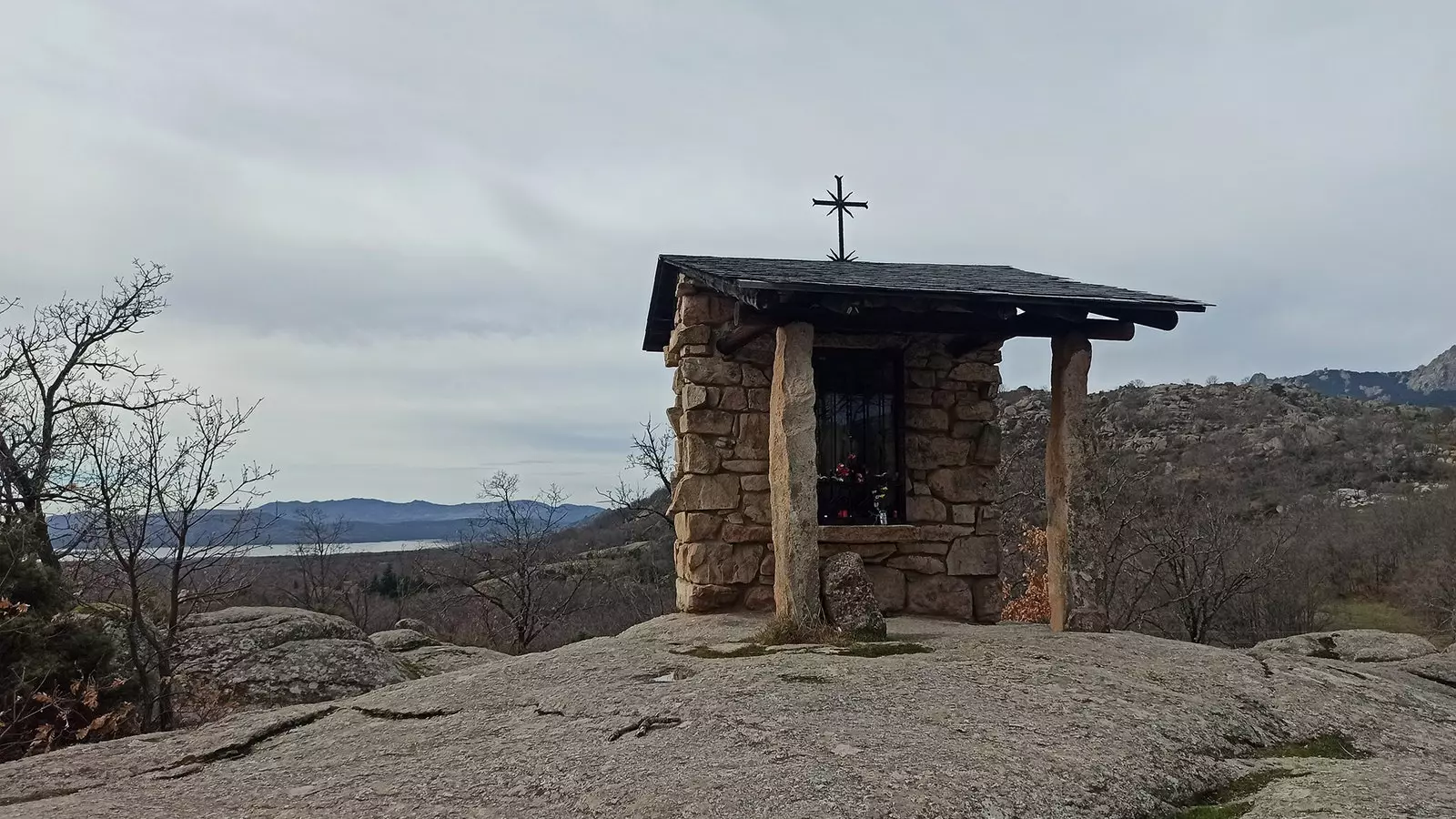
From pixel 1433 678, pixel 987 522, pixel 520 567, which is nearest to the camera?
pixel 1433 678

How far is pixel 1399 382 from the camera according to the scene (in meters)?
69.4

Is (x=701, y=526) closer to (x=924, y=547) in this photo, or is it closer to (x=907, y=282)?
(x=924, y=547)

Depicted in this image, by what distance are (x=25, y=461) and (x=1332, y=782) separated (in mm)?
12819

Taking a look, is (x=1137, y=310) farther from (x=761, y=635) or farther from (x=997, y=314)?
(x=761, y=635)

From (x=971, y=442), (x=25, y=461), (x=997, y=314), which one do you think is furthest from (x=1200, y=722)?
(x=25, y=461)

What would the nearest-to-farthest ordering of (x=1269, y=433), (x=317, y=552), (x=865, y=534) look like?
(x=865, y=534), (x=317, y=552), (x=1269, y=433)

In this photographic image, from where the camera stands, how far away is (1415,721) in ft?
16.2

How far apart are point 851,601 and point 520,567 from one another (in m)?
12.5

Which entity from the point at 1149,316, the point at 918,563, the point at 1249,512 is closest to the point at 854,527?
the point at 918,563

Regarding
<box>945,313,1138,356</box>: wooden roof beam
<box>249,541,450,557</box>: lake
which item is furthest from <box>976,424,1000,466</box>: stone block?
<box>249,541,450,557</box>: lake

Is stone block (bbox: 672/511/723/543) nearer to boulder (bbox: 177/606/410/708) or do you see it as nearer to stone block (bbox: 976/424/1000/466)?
stone block (bbox: 976/424/1000/466)

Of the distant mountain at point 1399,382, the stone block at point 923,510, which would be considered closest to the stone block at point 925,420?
the stone block at point 923,510

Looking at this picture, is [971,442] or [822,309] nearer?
[822,309]

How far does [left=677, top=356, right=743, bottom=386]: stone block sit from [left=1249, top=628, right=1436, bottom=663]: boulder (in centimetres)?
517
